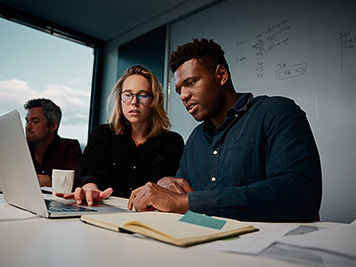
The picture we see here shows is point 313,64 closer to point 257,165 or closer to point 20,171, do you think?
point 257,165

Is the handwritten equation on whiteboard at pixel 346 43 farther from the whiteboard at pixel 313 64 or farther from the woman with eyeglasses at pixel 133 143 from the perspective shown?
the woman with eyeglasses at pixel 133 143

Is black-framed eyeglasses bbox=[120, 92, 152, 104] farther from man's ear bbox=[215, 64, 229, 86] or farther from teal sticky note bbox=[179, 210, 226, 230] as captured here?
teal sticky note bbox=[179, 210, 226, 230]

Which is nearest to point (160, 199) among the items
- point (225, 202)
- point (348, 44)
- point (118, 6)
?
point (225, 202)

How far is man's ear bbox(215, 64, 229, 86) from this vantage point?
1274mm

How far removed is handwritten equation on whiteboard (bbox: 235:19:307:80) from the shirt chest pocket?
3.86ft

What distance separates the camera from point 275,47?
2111mm

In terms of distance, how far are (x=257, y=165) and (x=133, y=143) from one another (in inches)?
37.2

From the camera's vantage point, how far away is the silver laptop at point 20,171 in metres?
0.60

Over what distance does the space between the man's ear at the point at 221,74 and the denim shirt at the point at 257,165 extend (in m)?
0.15

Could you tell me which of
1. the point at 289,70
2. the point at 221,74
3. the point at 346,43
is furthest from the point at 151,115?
the point at 346,43

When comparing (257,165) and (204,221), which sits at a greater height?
(257,165)

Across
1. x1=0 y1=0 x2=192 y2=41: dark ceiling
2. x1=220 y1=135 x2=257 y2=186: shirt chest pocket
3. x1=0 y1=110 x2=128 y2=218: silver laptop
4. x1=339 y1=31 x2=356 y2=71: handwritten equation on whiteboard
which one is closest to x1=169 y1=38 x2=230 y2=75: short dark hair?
x1=220 y1=135 x2=257 y2=186: shirt chest pocket

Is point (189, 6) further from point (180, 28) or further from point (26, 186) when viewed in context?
point (26, 186)

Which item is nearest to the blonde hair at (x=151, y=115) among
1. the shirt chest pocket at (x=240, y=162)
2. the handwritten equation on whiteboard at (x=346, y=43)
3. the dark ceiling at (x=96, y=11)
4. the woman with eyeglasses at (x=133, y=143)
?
the woman with eyeglasses at (x=133, y=143)
